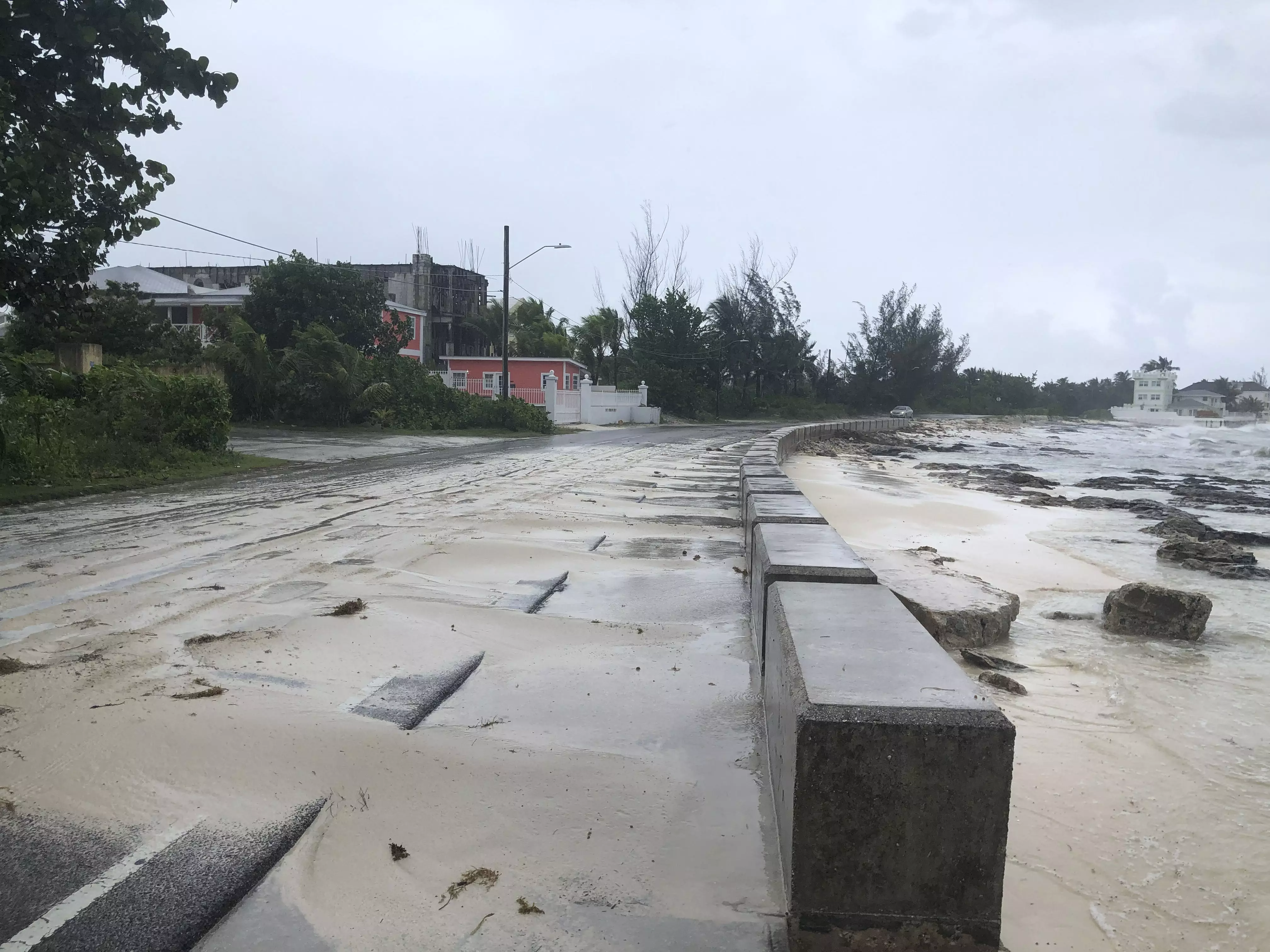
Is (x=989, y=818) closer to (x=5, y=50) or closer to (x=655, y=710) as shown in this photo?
(x=655, y=710)

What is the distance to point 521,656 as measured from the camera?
159 inches

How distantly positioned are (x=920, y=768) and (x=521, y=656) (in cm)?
245

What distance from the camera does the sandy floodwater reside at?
228cm

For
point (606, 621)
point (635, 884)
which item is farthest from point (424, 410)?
point (635, 884)

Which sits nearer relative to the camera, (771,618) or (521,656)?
(771,618)

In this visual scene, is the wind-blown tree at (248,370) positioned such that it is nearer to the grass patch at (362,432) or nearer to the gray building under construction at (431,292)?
the grass patch at (362,432)

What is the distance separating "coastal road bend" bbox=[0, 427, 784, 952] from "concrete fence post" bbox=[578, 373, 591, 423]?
34.7 m

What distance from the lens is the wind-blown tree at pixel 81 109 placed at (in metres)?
6.68

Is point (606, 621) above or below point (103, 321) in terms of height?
below

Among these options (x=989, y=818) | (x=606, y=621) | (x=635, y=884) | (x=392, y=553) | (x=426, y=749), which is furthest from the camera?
(x=392, y=553)

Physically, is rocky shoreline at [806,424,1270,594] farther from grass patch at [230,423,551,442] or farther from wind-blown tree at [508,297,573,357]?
wind-blown tree at [508,297,573,357]

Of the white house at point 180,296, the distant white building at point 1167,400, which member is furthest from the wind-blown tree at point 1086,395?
the white house at point 180,296

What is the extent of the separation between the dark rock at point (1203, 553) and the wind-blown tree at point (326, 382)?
2153cm

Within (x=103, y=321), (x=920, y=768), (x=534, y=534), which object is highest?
(x=103, y=321)
